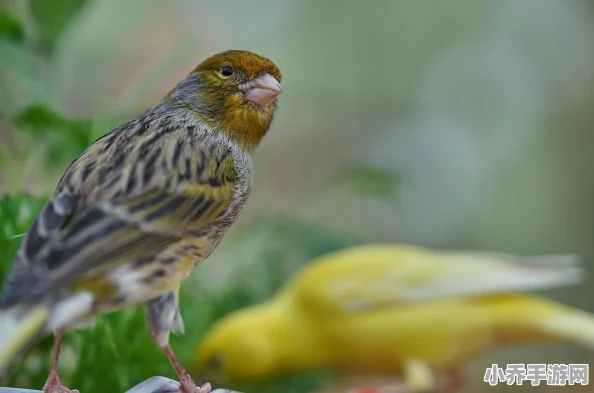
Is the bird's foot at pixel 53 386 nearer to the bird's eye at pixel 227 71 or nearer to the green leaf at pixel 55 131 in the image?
the bird's eye at pixel 227 71

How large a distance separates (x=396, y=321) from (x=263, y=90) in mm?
633

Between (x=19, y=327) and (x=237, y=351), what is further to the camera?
(x=237, y=351)

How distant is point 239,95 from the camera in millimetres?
551

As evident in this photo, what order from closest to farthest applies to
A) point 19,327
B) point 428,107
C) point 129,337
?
point 19,327
point 129,337
point 428,107

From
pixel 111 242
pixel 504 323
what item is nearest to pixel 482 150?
pixel 504 323

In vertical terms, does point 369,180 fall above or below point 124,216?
above

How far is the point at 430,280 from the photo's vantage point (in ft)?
3.65

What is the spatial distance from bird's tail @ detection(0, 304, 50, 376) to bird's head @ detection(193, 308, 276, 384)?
0.51 metres

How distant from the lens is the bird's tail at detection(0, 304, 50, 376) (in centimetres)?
44

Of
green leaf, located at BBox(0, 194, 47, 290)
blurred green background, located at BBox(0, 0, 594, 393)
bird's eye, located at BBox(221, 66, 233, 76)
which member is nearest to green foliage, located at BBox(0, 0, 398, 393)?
green leaf, located at BBox(0, 194, 47, 290)

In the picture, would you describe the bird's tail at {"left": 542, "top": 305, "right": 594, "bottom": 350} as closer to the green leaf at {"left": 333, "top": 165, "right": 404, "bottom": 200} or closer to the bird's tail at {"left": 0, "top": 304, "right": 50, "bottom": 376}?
the green leaf at {"left": 333, "top": 165, "right": 404, "bottom": 200}

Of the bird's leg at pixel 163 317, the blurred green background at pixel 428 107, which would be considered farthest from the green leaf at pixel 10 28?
the blurred green background at pixel 428 107

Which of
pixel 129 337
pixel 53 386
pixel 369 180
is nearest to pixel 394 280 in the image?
pixel 369 180

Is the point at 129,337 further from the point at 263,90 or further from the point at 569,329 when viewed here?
the point at 569,329
